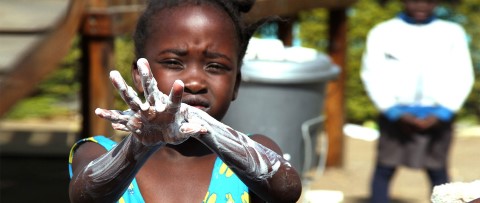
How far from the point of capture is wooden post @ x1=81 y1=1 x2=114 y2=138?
232 inches

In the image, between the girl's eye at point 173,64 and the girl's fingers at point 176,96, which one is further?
the girl's eye at point 173,64

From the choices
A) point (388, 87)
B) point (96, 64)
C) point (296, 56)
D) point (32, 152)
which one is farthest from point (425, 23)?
point (32, 152)

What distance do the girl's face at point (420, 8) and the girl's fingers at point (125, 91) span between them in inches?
162

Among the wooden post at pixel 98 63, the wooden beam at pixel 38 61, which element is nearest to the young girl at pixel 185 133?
the wooden beam at pixel 38 61

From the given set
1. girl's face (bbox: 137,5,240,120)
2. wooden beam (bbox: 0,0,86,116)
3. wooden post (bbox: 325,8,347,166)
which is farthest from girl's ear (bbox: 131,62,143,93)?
wooden post (bbox: 325,8,347,166)

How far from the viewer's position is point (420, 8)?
5.68 metres

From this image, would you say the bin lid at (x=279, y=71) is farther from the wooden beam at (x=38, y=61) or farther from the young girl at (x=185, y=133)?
the young girl at (x=185, y=133)

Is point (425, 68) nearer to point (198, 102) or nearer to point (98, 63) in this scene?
point (98, 63)

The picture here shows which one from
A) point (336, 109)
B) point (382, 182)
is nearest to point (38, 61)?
point (382, 182)

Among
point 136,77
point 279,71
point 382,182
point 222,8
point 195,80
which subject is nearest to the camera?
point 195,80

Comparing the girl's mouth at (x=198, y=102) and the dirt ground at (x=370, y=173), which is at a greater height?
the girl's mouth at (x=198, y=102)

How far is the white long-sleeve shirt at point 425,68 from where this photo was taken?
225 inches

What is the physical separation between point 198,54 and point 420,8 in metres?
3.74

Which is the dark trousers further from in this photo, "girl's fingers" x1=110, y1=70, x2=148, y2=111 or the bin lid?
"girl's fingers" x1=110, y1=70, x2=148, y2=111
